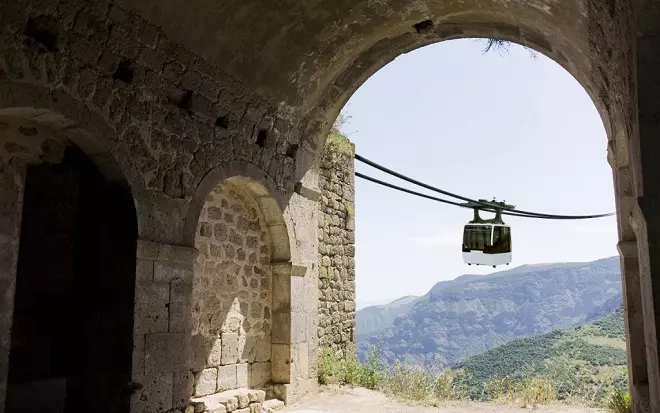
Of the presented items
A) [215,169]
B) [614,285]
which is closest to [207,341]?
[215,169]

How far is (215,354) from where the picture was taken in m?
5.79

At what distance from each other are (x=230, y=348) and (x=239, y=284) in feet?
2.38

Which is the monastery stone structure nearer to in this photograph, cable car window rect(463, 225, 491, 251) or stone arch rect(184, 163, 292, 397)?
stone arch rect(184, 163, 292, 397)

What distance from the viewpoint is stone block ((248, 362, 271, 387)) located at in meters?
6.30

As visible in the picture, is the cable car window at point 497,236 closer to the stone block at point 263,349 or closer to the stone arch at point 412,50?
the stone arch at point 412,50

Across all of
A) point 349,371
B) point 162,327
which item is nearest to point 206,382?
point 162,327

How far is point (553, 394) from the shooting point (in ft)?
21.9

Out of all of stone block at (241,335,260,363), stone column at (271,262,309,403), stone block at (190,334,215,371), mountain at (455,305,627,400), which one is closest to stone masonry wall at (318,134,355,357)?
stone column at (271,262,309,403)

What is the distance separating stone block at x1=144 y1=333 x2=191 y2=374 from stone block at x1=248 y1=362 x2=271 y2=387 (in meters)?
1.64

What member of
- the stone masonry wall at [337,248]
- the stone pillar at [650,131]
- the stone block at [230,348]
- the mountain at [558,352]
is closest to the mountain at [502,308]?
the mountain at [558,352]

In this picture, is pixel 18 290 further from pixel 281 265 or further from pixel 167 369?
pixel 281 265

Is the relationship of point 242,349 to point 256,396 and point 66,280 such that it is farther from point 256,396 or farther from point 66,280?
point 66,280

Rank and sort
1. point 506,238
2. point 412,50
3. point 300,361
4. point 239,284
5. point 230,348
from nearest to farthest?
point 230,348 → point 239,284 → point 300,361 → point 412,50 → point 506,238

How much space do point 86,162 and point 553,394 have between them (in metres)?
5.93
